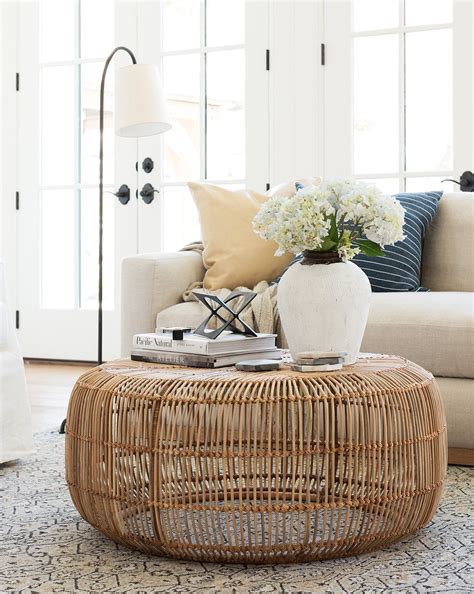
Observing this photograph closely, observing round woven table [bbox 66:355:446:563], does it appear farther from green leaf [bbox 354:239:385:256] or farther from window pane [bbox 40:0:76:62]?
window pane [bbox 40:0:76:62]

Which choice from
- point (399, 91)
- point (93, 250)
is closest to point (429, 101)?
point (399, 91)

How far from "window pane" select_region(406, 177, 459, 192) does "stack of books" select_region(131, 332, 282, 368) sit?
245cm

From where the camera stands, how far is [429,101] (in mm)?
4234

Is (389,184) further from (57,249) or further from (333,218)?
(333,218)

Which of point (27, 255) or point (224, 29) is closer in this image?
point (224, 29)

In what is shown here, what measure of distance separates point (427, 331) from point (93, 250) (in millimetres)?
2810

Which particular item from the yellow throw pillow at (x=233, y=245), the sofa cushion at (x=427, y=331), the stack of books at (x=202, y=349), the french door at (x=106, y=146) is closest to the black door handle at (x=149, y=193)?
the french door at (x=106, y=146)

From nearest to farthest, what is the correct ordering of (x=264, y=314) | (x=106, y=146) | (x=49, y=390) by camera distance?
1. (x=264, y=314)
2. (x=49, y=390)
3. (x=106, y=146)

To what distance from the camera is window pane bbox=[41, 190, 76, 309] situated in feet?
16.6

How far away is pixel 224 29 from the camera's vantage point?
4.66m

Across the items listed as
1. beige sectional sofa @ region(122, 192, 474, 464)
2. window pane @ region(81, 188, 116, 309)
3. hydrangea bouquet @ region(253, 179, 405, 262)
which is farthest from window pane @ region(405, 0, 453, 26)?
hydrangea bouquet @ region(253, 179, 405, 262)

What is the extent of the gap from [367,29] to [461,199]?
146cm

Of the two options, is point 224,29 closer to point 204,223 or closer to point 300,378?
point 204,223

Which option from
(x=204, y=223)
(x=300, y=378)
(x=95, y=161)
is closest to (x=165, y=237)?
(x=95, y=161)
